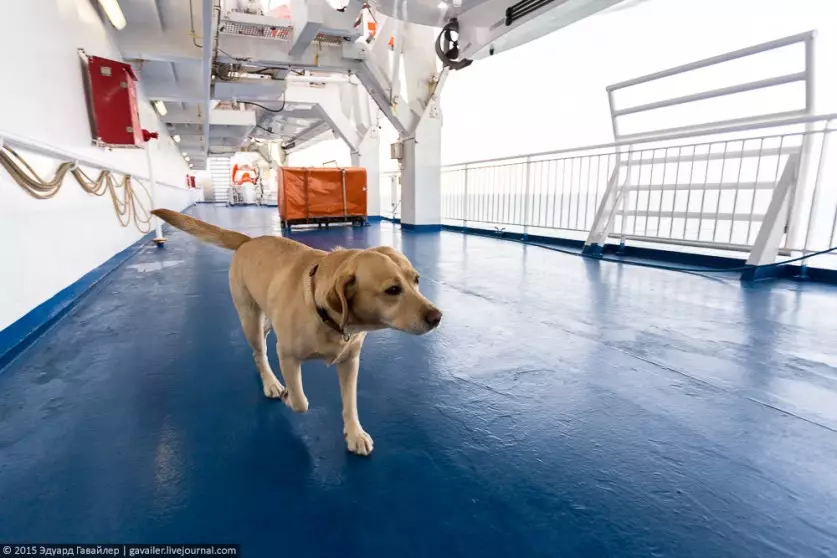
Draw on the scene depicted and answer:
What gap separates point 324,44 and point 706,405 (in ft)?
27.7

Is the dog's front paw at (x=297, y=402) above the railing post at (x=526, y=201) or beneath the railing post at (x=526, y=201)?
beneath

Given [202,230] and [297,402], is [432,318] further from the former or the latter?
[202,230]

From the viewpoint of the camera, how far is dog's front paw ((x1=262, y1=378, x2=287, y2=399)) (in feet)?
5.63

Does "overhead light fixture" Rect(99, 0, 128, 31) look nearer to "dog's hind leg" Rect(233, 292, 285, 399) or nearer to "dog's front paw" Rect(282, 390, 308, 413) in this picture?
"dog's hind leg" Rect(233, 292, 285, 399)

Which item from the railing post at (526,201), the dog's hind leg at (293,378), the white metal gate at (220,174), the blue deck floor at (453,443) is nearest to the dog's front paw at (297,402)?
the dog's hind leg at (293,378)

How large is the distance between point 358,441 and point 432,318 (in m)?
0.57

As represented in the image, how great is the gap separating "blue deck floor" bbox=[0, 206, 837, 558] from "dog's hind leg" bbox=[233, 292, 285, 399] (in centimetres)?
9

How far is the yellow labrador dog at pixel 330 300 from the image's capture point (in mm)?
1085

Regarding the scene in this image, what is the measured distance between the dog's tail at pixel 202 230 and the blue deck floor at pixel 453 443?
2.11 ft

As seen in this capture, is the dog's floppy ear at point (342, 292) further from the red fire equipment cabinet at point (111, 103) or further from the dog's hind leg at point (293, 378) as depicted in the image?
the red fire equipment cabinet at point (111, 103)

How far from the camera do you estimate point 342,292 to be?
1.07 meters

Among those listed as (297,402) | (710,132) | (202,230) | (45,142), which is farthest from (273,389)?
(710,132)

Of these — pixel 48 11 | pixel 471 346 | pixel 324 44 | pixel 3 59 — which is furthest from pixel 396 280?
pixel 324 44

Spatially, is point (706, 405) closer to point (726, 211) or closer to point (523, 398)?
point (523, 398)
